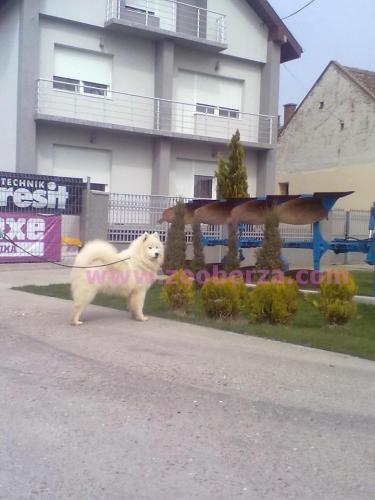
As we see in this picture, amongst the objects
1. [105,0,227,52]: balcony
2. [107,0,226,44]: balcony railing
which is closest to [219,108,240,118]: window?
[105,0,227,52]: balcony

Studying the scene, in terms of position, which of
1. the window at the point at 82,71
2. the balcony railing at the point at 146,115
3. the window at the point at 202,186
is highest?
the window at the point at 82,71

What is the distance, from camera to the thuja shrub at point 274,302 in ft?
31.9

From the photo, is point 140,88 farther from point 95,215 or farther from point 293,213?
point 293,213

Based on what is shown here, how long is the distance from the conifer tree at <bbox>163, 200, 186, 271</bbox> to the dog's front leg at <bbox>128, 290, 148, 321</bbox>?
12.8 feet

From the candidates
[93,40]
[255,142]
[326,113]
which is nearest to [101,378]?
[93,40]

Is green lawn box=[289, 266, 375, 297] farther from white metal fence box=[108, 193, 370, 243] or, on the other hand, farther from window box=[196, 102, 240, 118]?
window box=[196, 102, 240, 118]

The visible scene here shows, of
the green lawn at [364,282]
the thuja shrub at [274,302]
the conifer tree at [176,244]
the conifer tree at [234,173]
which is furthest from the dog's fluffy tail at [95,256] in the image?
the conifer tree at [234,173]

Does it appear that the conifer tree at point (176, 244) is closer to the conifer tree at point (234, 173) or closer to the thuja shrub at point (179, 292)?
the thuja shrub at point (179, 292)

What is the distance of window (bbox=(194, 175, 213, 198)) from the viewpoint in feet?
84.2

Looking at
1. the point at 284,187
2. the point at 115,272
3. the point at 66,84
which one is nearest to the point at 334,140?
the point at 284,187

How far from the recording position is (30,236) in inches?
750

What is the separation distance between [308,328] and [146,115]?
1568 cm

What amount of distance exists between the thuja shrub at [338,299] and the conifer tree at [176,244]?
4738mm

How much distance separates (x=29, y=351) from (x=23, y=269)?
10.6 meters
